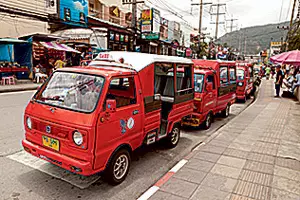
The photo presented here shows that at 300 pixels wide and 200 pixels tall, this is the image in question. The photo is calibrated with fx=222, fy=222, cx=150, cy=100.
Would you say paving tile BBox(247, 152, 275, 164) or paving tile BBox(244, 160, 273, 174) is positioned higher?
paving tile BBox(247, 152, 275, 164)

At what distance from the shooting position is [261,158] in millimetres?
4781

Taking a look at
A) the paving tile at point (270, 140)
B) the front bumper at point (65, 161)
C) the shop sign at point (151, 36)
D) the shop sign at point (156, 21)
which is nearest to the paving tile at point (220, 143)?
the paving tile at point (270, 140)

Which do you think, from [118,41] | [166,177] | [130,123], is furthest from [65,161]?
[118,41]

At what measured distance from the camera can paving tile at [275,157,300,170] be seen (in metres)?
4.43

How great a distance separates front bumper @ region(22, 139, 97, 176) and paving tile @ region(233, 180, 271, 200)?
2.28 meters

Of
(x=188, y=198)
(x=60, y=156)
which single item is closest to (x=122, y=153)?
(x=60, y=156)

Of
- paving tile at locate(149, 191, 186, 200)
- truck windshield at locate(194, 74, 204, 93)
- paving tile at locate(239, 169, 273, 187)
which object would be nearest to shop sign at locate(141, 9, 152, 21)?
truck windshield at locate(194, 74, 204, 93)

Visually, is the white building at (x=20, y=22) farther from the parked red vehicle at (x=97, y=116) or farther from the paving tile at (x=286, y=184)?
the paving tile at (x=286, y=184)

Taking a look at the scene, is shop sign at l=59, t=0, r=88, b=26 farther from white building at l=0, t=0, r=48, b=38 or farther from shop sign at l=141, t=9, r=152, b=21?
shop sign at l=141, t=9, r=152, b=21

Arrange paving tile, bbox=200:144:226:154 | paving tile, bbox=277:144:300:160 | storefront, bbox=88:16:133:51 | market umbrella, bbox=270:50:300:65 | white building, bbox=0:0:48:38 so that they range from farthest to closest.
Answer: storefront, bbox=88:16:133:51 < white building, bbox=0:0:48:38 < market umbrella, bbox=270:50:300:65 < paving tile, bbox=200:144:226:154 < paving tile, bbox=277:144:300:160

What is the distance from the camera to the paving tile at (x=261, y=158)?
15.2 feet

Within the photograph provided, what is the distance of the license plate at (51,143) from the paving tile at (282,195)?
130 inches

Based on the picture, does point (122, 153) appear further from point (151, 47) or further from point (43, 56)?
point (151, 47)

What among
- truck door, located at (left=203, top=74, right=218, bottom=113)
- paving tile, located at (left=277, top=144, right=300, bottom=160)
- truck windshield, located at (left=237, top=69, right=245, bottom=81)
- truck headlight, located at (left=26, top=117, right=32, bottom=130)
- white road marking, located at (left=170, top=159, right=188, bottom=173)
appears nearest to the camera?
truck headlight, located at (left=26, top=117, right=32, bottom=130)
